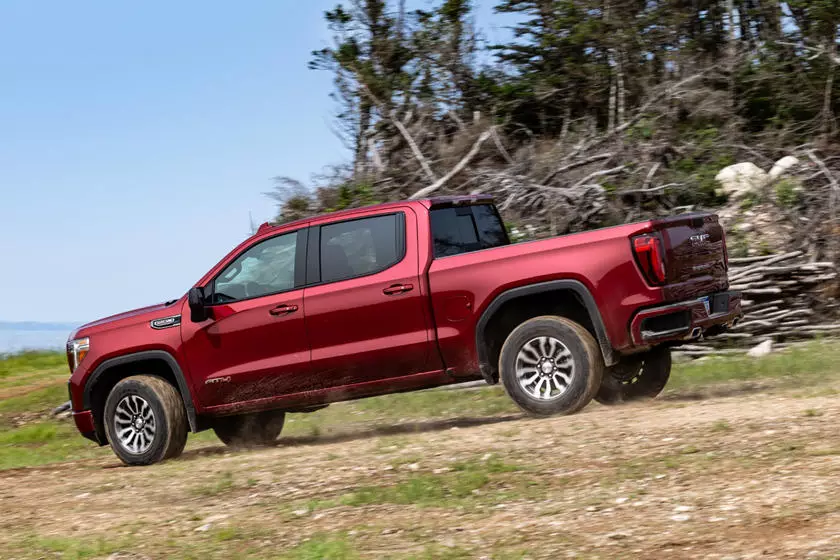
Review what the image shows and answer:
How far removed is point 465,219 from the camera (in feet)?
28.4

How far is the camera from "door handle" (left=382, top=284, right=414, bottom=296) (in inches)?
316

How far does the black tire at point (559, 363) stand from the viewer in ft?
25.2

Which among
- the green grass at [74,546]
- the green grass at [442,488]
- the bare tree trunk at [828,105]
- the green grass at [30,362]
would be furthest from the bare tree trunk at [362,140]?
the green grass at [74,546]

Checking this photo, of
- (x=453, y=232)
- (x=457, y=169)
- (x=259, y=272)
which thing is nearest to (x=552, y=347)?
(x=453, y=232)

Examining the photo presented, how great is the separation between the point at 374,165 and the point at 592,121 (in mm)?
3974

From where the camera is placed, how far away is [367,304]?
8109mm

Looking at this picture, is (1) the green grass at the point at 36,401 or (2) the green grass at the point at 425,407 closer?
(2) the green grass at the point at 425,407

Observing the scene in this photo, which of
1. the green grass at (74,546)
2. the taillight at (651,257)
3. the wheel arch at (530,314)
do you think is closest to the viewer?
the green grass at (74,546)

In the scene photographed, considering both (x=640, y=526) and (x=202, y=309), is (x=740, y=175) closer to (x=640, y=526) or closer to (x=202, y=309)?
(x=202, y=309)

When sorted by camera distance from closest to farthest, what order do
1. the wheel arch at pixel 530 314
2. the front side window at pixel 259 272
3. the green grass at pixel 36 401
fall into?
the wheel arch at pixel 530 314, the front side window at pixel 259 272, the green grass at pixel 36 401

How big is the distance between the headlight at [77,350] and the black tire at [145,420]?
17.3 inches

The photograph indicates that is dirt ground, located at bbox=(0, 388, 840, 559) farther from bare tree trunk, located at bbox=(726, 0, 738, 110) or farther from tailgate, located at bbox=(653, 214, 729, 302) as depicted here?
bare tree trunk, located at bbox=(726, 0, 738, 110)

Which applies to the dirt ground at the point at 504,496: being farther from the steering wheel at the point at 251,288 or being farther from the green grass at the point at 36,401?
the green grass at the point at 36,401

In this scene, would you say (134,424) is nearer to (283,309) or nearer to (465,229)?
(283,309)
